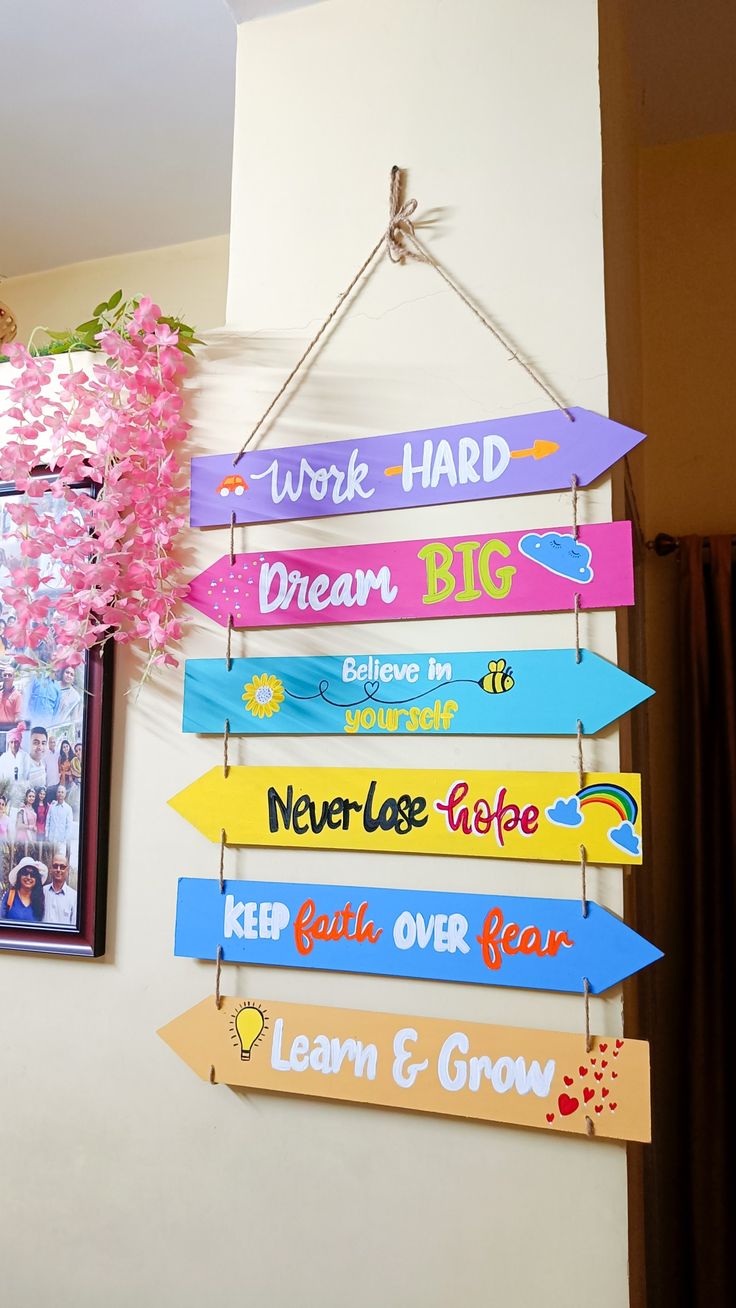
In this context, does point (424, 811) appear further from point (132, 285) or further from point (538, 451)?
point (132, 285)

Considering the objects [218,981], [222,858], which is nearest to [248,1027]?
[218,981]

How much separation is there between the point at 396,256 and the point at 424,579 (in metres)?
0.43

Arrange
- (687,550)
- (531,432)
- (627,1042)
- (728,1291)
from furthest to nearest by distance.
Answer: (687,550) < (728,1291) < (531,432) < (627,1042)

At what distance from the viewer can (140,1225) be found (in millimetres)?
1181

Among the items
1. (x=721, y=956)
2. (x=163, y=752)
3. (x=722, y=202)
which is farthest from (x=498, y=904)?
(x=722, y=202)

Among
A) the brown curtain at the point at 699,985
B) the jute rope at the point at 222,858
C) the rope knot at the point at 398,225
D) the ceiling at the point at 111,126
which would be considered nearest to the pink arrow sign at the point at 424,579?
the jute rope at the point at 222,858

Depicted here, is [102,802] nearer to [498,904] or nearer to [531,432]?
[498,904]

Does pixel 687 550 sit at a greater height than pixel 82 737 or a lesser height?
greater

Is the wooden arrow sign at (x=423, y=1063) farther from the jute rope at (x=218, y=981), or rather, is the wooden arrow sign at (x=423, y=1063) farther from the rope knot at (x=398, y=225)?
the rope knot at (x=398, y=225)

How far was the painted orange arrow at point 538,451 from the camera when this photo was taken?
1075 mm

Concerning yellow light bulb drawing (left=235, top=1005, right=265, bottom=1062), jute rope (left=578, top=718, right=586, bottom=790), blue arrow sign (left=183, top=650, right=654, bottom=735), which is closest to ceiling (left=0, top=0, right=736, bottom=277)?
blue arrow sign (left=183, top=650, right=654, bottom=735)

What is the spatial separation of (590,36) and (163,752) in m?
1.05

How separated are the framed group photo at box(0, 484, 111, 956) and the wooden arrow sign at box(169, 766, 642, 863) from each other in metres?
0.17

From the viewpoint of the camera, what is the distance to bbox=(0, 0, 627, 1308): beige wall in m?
1.04
